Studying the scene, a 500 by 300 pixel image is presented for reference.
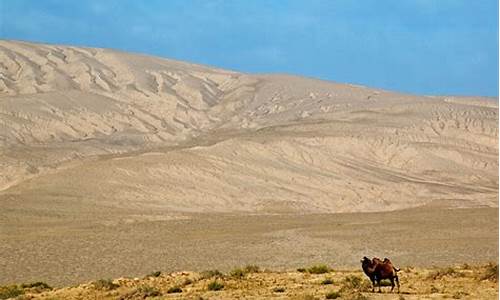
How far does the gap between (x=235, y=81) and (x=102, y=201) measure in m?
65.1

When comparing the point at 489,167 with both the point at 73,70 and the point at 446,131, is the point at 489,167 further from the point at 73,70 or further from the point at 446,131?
the point at 73,70

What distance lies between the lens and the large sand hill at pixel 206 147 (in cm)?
4481

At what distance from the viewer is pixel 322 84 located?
104 meters

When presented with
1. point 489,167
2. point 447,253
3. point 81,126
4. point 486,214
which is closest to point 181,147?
point 81,126

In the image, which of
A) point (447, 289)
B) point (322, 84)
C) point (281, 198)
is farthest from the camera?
point (322, 84)

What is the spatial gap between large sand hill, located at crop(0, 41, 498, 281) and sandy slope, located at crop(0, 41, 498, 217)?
175mm

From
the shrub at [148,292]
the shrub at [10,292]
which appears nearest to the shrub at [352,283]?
the shrub at [148,292]

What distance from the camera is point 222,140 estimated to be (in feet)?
211

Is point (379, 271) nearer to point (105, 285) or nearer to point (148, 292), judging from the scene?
point (148, 292)

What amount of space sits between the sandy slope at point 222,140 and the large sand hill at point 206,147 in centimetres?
18

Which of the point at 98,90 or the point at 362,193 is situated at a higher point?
the point at 98,90

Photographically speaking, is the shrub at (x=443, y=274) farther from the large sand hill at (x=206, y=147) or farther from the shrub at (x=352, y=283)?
the large sand hill at (x=206, y=147)

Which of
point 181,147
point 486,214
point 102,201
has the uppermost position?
point 181,147

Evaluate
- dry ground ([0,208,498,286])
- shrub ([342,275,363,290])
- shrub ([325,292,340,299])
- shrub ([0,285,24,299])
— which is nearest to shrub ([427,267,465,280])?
shrub ([342,275,363,290])
